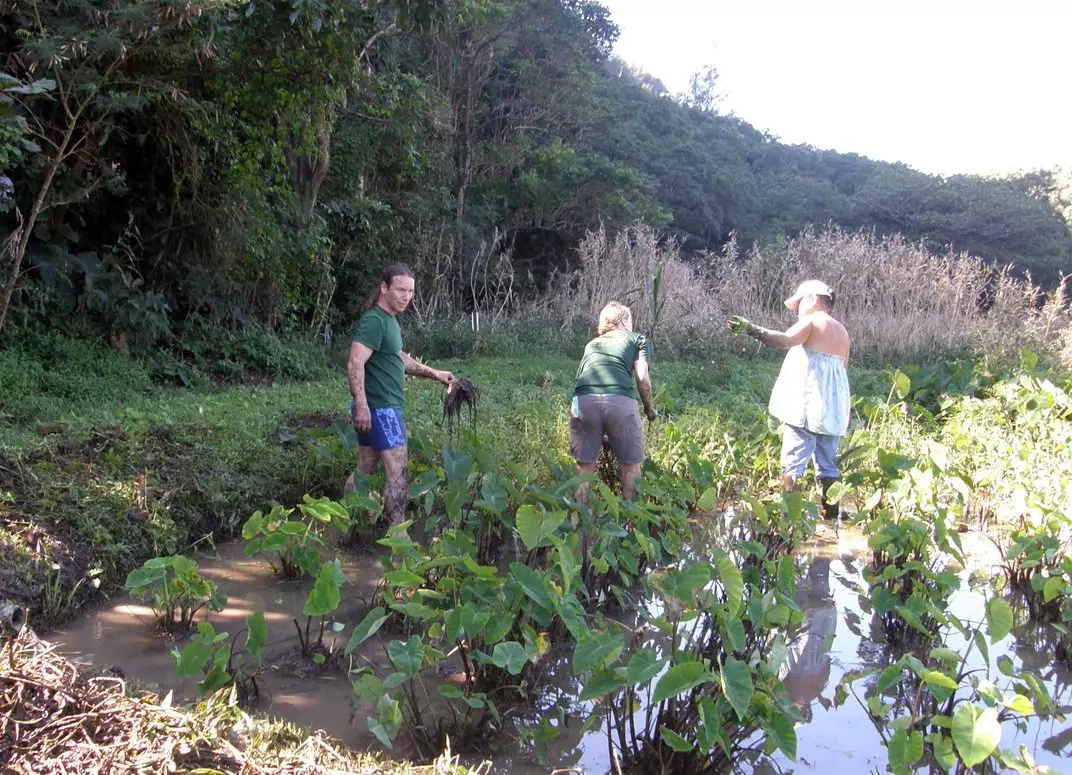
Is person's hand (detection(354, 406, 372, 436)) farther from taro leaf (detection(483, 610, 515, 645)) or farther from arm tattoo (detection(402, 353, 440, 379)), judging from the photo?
taro leaf (detection(483, 610, 515, 645))

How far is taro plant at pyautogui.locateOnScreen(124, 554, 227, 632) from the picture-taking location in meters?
3.25

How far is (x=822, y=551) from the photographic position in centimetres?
552

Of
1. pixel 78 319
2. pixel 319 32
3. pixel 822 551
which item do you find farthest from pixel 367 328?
pixel 78 319

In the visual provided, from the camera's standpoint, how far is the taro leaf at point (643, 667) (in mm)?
2498

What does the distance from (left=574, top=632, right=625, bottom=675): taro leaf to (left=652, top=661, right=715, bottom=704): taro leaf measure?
173 mm

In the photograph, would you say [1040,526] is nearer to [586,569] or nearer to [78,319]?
[586,569]

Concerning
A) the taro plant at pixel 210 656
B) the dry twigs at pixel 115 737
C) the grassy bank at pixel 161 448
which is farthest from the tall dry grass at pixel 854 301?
the dry twigs at pixel 115 737

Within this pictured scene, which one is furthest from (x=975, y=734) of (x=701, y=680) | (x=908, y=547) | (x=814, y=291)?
(x=814, y=291)

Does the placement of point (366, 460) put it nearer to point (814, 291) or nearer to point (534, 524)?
point (534, 524)

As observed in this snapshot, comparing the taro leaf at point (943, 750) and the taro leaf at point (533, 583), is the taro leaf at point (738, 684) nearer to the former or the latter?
the taro leaf at point (943, 750)

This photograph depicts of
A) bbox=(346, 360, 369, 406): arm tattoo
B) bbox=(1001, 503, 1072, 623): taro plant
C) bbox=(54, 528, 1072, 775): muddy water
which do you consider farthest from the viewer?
bbox=(346, 360, 369, 406): arm tattoo

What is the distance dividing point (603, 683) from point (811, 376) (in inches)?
136

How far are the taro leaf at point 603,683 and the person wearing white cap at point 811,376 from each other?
129 inches

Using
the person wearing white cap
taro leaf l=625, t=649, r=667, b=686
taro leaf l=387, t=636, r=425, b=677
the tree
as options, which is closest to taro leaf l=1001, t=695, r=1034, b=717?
taro leaf l=625, t=649, r=667, b=686
